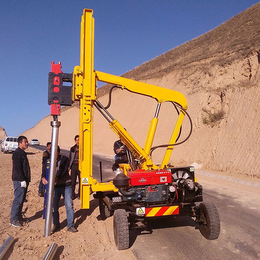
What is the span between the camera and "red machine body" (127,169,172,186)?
4.92 metres

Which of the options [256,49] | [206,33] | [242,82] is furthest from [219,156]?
[206,33]

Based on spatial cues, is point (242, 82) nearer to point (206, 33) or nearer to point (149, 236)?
point (206, 33)

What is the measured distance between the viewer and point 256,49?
18672 millimetres

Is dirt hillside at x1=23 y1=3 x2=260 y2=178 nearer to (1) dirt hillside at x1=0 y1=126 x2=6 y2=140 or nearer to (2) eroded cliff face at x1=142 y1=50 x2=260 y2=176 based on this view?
(2) eroded cliff face at x1=142 y1=50 x2=260 y2=176

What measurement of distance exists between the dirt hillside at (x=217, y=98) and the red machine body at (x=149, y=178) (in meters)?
8.45

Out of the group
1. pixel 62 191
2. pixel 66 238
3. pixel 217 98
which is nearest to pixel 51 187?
pixel 62 191

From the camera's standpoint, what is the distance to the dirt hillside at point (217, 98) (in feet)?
48.2

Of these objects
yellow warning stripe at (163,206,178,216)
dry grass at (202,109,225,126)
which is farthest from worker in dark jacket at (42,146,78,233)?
dry grass at (202,109,225,126)

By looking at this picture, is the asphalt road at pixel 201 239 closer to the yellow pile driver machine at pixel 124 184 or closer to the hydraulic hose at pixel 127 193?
the yellow pile driver machine at pixel 124 184

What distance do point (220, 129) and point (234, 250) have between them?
43.7ft

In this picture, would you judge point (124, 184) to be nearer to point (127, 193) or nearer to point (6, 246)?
point (127, 193)

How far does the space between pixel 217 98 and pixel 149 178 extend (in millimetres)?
15921

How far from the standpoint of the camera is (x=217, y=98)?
19359 mm

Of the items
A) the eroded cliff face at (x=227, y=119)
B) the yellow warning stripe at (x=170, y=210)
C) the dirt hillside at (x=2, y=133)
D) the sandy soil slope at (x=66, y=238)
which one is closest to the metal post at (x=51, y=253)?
the sandy soil slope at (x=66, y=238)
